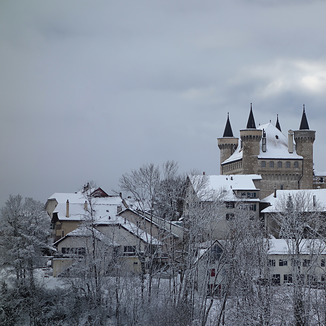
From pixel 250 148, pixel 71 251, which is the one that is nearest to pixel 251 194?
pixel 250 148

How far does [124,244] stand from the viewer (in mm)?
62719

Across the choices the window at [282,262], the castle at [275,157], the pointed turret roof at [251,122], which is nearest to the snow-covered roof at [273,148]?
the castle at [275,157]

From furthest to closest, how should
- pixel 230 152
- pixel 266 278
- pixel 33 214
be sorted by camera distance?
pixel 230 152 < pixel 33 214 < pixel 266 278

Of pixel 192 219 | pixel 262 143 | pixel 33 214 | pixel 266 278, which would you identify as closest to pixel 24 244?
pixel 33 214

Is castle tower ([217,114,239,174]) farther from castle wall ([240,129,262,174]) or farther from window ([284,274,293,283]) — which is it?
window ([284,274,293,283])

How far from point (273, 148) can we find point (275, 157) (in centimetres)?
235

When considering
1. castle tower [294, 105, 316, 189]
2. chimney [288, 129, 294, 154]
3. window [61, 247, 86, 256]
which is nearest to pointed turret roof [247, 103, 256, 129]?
chimney [288, 129, 294, 154]

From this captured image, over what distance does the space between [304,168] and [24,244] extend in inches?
2271

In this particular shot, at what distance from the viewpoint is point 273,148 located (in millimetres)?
105750

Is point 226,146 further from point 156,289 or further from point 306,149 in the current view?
point 156,289

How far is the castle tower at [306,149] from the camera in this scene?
103m

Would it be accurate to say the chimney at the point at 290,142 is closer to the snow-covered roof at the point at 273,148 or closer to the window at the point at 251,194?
the snow-covered roof at the point at 273,148

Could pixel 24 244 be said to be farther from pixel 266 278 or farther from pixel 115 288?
pixel 266 278

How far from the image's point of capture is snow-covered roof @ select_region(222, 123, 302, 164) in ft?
342
